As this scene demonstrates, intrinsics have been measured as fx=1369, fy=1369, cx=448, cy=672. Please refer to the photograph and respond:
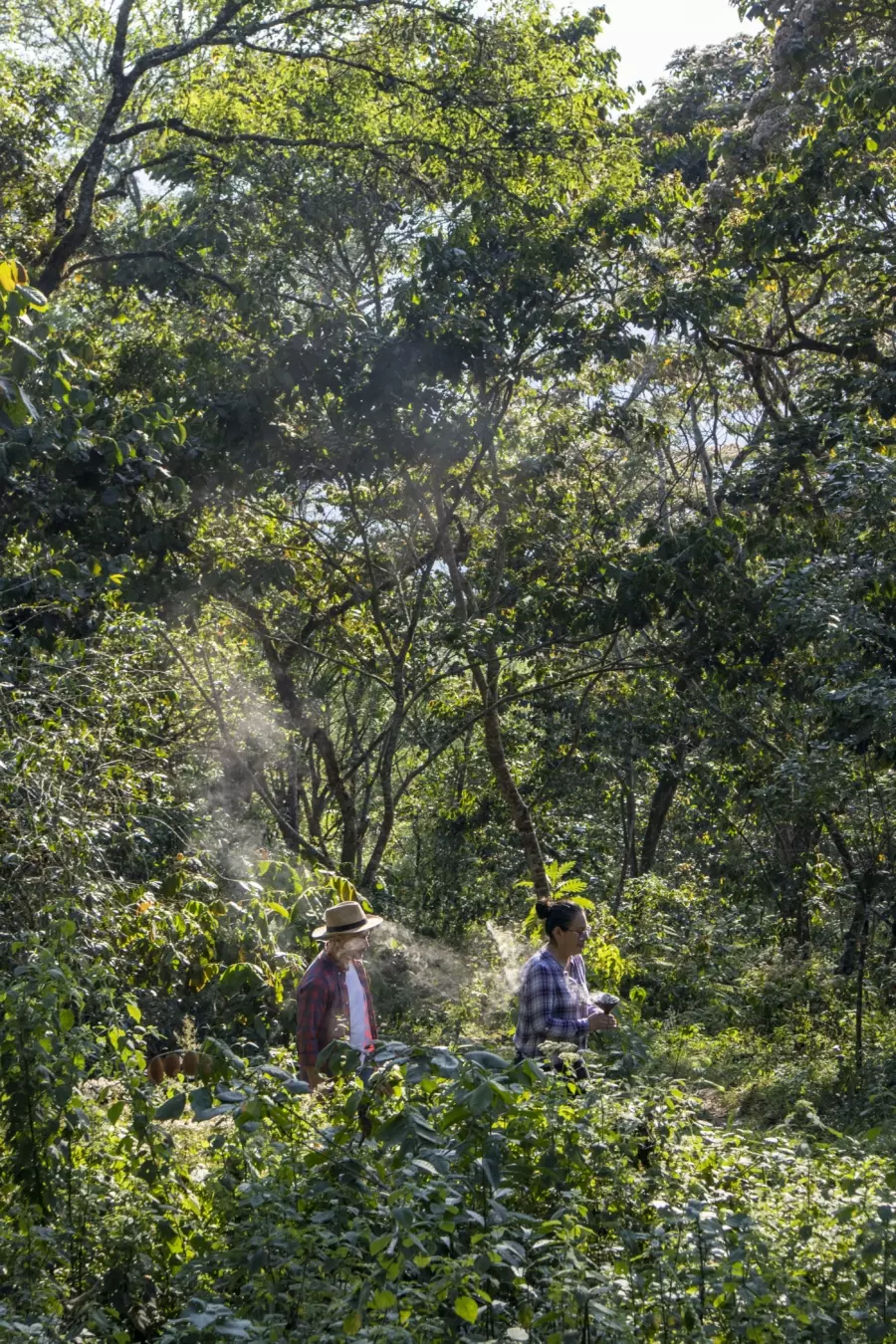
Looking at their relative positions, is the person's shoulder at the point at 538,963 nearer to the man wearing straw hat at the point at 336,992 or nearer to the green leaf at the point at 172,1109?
the man wearing straw hat at the point at 336,992

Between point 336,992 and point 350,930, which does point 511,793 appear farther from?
point 336,992

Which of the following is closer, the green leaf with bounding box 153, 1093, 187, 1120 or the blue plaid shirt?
the green leaf with bounding box 153, 1093, 187, 1120

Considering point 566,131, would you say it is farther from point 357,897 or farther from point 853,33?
point 357,897

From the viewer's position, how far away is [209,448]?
30.7 ft

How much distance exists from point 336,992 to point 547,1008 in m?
0.84

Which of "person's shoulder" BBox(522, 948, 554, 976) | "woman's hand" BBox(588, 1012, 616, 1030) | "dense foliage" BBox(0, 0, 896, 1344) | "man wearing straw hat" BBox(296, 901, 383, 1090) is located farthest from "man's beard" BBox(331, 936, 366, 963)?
"woman's hand" BBox(588, 1012, 616, 1030)

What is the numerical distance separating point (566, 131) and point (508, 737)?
6791 mm

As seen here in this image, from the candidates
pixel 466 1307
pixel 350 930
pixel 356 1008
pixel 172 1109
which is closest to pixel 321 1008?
pixel 356 1008

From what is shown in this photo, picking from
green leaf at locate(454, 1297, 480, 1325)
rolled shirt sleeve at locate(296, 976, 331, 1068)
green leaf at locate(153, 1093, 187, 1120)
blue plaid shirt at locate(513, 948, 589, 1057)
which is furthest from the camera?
blue plaid shirt at locate(513, 948, 589, 1057)

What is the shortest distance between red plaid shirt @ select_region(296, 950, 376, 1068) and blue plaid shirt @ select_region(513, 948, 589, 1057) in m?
0.71

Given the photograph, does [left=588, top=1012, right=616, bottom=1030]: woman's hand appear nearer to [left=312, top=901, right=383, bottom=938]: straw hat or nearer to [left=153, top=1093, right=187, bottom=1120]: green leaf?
[left=312, top=901, right=383, bottom=938]: straw hat

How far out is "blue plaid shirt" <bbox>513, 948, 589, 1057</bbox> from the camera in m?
5.38

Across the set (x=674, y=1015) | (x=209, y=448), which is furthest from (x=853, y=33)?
(x=674, y=1015)

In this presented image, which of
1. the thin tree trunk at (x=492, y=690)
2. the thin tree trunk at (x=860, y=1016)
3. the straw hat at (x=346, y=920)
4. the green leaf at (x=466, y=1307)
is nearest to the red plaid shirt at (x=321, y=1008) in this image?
the straw hat at (x=346, y=920)
